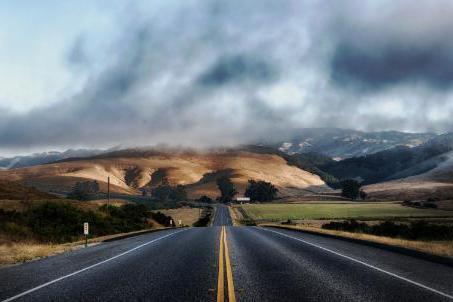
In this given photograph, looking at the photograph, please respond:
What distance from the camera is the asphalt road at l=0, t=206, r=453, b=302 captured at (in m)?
10.7

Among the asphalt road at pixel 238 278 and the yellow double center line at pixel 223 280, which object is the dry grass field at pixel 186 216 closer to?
the yellow double center line at pixel 223 280

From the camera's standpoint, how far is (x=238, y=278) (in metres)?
13.1

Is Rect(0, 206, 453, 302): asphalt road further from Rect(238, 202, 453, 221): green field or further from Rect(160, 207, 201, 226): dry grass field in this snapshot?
Rect(238, 202, 453, 221): green field

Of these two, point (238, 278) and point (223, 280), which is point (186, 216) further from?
point (223, 280)

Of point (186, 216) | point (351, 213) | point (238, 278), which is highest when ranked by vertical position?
point (186, 216)

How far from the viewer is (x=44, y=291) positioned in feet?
37.2

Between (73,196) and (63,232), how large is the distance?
15420cm

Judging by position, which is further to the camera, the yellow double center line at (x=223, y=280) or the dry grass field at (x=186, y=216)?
the dry grass field at (x=186, y=216)

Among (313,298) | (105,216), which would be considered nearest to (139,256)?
(313,298)

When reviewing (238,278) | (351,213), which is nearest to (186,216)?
(351,213)

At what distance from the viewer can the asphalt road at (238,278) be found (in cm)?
1068

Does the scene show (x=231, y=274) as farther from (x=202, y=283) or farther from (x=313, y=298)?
(x=313, y=298)

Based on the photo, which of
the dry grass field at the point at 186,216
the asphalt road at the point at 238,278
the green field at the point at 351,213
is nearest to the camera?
the asphalt road at the point at 238,278

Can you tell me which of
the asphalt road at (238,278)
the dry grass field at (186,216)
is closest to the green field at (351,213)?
the dry grass field at (186,216)
